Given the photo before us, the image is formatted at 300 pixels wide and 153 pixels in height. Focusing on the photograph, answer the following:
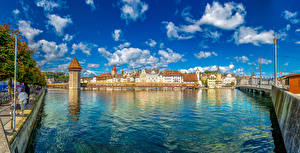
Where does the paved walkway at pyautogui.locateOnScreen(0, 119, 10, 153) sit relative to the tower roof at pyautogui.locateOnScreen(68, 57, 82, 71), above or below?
below

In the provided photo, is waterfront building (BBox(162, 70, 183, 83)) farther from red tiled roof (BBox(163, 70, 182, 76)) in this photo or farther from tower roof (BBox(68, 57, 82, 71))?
tower roof (BBox(68, 57, 82, 71))

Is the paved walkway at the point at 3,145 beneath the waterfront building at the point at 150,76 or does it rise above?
beneath

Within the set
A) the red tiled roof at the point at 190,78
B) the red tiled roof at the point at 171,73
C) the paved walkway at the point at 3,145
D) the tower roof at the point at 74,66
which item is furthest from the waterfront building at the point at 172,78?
the paved walkway at the point at 3,145

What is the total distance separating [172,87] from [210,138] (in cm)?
12353

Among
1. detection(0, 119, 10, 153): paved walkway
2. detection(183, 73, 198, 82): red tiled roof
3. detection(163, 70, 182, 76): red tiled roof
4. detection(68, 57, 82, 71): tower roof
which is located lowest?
detection(0, 119, 10, 153): paved walkway

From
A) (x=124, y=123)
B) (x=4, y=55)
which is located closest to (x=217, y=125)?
(x=124, y=123)

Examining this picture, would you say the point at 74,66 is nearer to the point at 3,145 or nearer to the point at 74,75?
the point at 74,75

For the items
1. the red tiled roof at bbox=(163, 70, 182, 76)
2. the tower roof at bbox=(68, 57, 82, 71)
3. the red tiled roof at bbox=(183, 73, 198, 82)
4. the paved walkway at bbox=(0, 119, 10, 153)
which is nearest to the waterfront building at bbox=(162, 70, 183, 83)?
the red tiled roof at bbox=(163, 70, 182, 76)

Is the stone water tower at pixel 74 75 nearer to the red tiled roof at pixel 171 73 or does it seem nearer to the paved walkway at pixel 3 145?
the red tiled roof at pixel 171 73

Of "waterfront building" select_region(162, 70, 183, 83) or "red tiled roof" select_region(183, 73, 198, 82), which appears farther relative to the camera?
"waterfront building" select_region(162, 70, 183, 83)

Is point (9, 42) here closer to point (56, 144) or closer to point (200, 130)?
point (56, 144)

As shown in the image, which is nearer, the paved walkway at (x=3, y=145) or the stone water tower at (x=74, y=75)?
the paved walkway at (x=3, y=145)

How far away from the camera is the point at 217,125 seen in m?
19.4

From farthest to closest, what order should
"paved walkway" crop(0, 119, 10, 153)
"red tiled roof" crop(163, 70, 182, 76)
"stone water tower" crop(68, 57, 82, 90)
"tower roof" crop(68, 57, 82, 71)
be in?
"red tiled roof" crop(163, 70, 182, 76), "tower roof" crop(68, 57, 82, 71), "stone water tower" crop(68, 57, 82, 90), "paved walkway" crop(0, 119, 10, 153)
